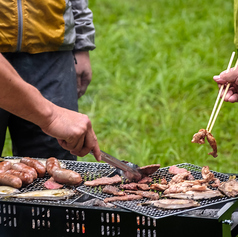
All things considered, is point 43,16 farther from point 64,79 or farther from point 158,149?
point 158,149

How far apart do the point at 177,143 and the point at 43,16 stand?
258 cm

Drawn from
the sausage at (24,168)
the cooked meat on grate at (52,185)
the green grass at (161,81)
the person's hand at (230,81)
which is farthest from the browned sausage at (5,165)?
the green grass at (161,81)

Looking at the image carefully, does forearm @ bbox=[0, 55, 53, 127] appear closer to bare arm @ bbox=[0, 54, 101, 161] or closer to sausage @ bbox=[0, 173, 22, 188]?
bare arm @ bbox=[0, 54, 101, 161]

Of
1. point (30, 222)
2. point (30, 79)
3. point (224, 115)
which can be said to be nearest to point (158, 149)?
point (224, 115)

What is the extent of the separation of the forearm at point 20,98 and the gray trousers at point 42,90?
97 centimetres

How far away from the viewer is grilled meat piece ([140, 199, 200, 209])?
7.29 ft

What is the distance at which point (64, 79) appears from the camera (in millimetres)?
3354

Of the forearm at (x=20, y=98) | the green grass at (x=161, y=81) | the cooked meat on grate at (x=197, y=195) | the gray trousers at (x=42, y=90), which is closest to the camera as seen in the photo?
the forearm at (x=20, y=98)

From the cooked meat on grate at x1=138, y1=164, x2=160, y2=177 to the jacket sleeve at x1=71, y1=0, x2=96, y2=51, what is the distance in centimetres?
129

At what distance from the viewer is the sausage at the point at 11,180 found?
8.45 feet

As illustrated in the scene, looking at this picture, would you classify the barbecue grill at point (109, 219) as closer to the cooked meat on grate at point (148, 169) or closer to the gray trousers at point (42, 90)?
the cooked meat on grate at point (148, 169)

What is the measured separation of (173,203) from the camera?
2.26 meters

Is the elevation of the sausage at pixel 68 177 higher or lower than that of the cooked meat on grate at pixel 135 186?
higher

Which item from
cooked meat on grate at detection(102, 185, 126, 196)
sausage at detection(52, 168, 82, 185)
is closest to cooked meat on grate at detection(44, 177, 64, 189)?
sausage at detection(52, 168, 82, 185)
